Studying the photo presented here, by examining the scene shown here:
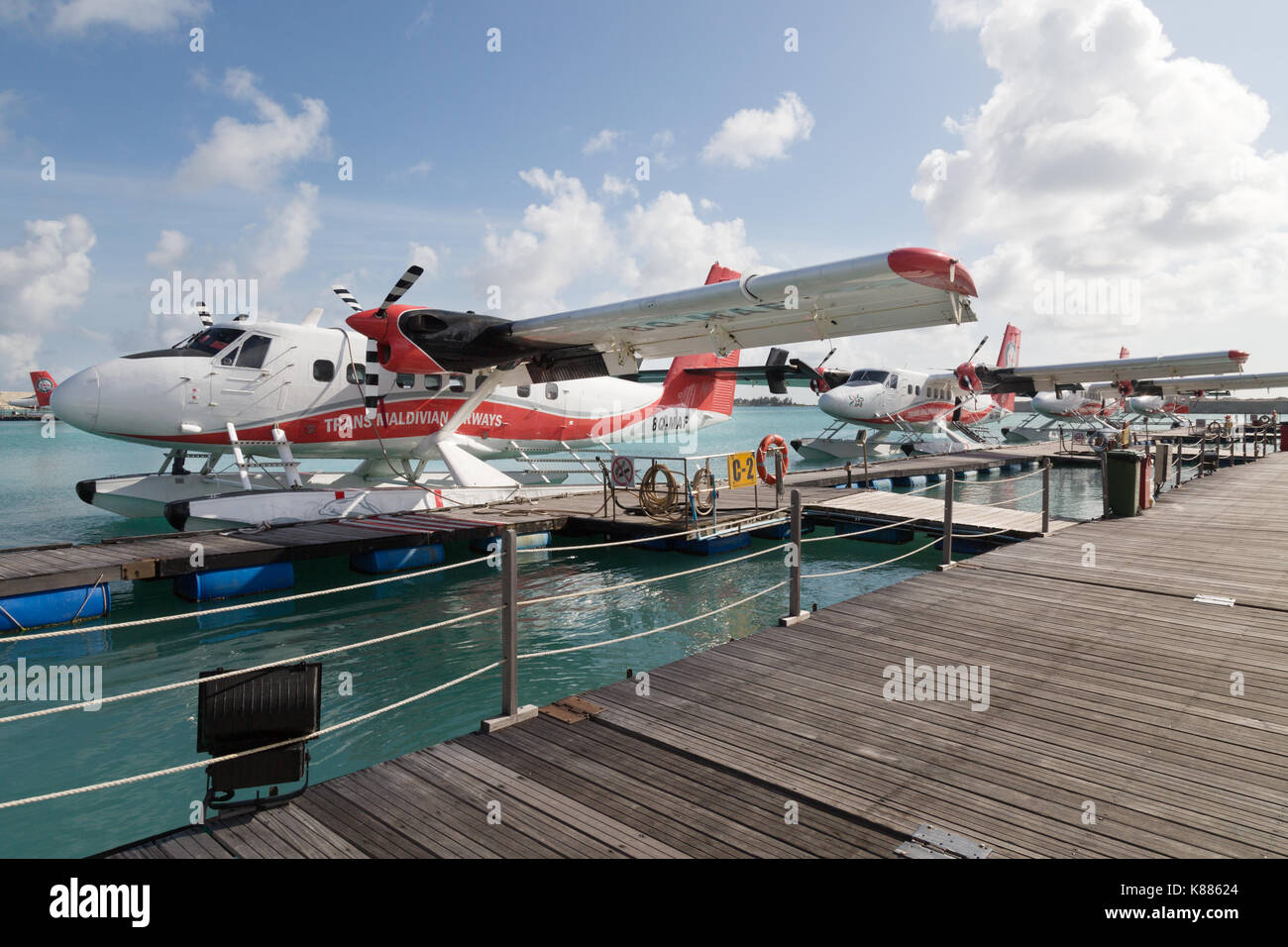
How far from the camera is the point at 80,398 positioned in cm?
1288

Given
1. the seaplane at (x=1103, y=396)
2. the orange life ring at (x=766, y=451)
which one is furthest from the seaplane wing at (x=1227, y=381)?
the orange life ring at (x=766, y=451)

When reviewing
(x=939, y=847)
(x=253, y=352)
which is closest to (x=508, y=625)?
(x=939, y=847)

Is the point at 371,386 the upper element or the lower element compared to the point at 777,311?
lower

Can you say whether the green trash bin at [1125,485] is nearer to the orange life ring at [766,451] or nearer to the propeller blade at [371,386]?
the orange life ring at [766,451]

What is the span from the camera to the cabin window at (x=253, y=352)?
46.1 ft

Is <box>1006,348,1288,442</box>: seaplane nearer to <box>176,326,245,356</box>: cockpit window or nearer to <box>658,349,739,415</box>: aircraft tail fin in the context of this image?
<box>658,349,739,415</box>: aircraft tail fin

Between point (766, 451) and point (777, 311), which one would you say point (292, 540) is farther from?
point (766, 451)

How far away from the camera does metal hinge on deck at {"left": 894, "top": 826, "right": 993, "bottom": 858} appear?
9.46 ft

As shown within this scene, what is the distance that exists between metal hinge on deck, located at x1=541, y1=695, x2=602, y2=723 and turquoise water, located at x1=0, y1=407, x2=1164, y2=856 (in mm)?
1981

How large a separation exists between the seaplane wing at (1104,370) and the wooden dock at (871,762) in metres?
30.2

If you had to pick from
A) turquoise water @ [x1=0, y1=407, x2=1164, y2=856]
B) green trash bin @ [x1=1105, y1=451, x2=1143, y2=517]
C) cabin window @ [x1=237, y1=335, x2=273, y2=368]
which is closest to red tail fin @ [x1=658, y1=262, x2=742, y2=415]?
turquoise water @ [x1=0, y1=407, x2=1164, y2=856]

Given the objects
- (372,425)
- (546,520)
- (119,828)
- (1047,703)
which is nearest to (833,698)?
(1047,703)

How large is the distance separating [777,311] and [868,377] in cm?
2289
